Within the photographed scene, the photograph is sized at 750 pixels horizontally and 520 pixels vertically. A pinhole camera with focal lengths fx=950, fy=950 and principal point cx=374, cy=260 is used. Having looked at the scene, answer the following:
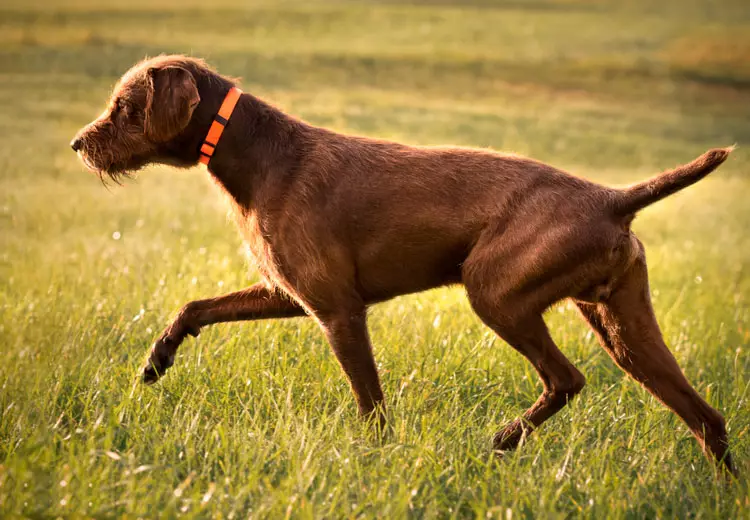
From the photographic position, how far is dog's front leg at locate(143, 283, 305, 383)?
5230 millimetres

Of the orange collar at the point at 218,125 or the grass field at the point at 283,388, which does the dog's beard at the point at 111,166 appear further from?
the grass field at the point at 283,388

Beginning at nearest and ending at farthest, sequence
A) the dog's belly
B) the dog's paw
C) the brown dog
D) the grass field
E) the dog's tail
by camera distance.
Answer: the grass field → the dog's tail → the brown dog → the dog's belly → the dog's paw

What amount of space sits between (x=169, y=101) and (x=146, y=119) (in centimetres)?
16

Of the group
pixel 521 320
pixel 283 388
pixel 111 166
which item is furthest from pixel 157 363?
pixel 521 320

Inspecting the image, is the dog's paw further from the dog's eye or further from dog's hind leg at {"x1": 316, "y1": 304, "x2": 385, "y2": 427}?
the dog's eye

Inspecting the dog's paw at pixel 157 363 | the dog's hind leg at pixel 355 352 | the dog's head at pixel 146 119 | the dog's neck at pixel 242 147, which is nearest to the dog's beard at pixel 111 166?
the dog's head at pixel 146 119

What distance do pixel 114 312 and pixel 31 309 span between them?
55 centimetres

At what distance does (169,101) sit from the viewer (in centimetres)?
480

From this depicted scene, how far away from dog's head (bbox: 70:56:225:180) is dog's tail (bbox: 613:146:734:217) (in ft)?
7.18

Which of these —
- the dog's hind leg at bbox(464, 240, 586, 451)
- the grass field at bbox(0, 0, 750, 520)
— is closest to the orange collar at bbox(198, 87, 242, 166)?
the grass field at bbox(0, 0, 750, 520)

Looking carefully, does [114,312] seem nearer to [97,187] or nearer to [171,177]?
[97,187]

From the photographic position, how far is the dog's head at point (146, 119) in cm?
482

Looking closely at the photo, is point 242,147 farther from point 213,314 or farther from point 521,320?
point 521,320

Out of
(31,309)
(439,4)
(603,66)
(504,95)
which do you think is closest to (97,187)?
(31,309)
